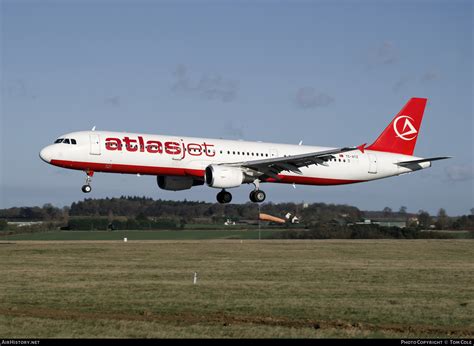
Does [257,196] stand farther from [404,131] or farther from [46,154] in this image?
[46,154]

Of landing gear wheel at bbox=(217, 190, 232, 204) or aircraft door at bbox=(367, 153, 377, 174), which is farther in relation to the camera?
aircraft door at bbox=(367, 153, 377, 174)

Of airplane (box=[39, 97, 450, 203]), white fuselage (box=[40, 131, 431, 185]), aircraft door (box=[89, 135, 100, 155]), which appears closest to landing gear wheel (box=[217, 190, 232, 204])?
airplane (box=[39, 97, 450, 203])

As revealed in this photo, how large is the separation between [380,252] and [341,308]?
2152 centimetres

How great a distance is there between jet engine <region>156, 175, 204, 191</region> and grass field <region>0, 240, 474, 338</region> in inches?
402

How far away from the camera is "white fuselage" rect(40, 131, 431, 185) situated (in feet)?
159

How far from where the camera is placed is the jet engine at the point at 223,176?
50.9 m

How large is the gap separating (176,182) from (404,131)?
62.4 feet

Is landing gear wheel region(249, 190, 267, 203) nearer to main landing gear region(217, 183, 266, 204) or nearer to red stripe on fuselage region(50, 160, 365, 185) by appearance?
main landing gear region(217, 183, 266, 204)

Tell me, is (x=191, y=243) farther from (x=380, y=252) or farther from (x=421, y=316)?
(x=421, y=316)

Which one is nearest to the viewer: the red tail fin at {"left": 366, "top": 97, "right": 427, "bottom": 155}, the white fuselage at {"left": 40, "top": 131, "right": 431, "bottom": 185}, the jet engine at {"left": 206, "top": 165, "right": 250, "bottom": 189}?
the white fuselage at {"left": 40, "top": 131, "right": 431, "bottom": 185}

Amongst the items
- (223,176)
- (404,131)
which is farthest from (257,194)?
(404,131)

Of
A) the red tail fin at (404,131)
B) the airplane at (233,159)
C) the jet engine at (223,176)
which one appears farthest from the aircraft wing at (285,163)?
the red tail fin at (404,131)

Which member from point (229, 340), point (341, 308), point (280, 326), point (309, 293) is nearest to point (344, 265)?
point (309, 293)

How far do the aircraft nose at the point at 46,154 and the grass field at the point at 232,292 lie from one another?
6.40 meters
